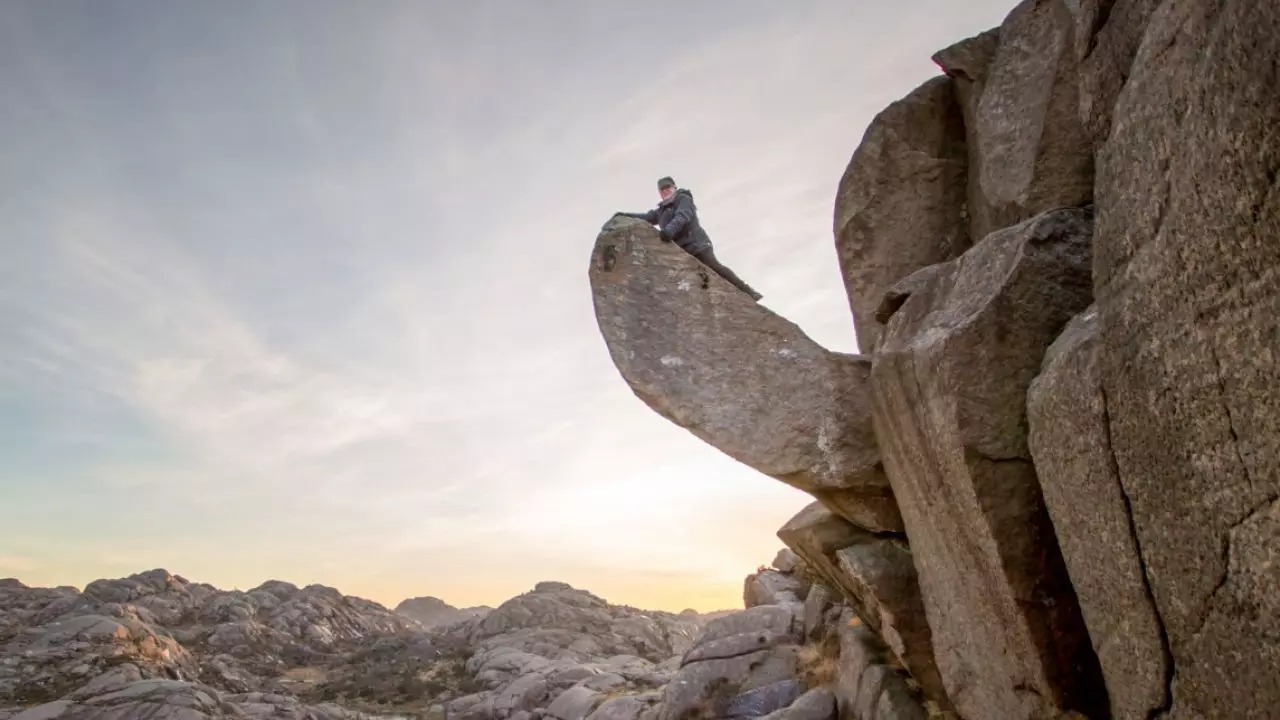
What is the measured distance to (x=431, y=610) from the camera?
149m

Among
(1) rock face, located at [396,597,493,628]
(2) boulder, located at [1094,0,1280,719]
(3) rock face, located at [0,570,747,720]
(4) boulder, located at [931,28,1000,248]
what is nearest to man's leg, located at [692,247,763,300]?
(4) boulder, located at [931,28,1000,248]

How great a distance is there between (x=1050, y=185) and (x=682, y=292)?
5710 mm

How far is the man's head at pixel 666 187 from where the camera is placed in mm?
13898

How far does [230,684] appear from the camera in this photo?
47875mm

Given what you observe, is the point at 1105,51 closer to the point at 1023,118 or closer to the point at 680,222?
the point at 1023,118

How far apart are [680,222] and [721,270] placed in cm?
118

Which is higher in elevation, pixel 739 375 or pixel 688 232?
pixel 688 232

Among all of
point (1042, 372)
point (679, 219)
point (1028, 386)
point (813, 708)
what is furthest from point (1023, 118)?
point (813, 708)

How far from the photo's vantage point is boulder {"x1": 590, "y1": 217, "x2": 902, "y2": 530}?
35.9 feet

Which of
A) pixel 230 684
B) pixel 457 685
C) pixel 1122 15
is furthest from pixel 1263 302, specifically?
pixel 230 684

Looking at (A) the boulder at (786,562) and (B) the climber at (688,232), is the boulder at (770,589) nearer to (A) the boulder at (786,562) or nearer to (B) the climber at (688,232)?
(A) the boulder at (786,562)

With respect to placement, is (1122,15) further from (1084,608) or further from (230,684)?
(230,684)

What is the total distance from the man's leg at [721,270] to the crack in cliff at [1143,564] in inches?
303

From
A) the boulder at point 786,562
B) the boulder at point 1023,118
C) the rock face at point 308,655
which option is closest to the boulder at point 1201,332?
the boulder at point 1023,118
